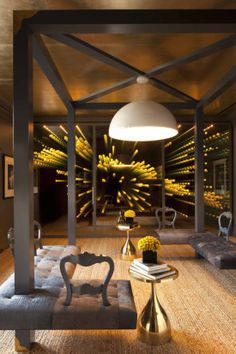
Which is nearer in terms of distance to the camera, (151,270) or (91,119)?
(151,270)

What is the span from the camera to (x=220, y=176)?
23.6 ft

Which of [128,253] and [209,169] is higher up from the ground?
[209,169]

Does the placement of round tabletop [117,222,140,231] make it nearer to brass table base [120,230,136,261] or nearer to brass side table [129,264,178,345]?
brass table base [120,230,136,261]

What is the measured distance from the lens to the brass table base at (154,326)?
90.4 inches

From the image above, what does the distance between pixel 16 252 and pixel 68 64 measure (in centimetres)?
256

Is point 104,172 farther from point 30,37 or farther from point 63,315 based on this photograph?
point 63,315

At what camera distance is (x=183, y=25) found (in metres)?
2.26

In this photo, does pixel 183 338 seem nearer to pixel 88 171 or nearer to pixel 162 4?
pixel 162 4

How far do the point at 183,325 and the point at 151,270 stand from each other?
766 millimetres

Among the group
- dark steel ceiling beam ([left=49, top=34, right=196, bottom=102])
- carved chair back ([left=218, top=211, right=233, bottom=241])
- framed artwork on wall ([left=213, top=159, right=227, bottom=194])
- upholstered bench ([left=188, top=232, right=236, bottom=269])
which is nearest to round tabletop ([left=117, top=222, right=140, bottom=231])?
upholstered bench ([left=188, top=232, right=236, bottom=269])

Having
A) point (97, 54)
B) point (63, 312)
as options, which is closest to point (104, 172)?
point (97, 54)

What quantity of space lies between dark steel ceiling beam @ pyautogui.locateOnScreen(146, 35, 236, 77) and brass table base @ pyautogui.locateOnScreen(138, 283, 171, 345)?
247cm

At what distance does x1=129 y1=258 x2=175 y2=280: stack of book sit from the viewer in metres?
2.24

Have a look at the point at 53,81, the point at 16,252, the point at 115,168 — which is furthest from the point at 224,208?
the point at 16,252
